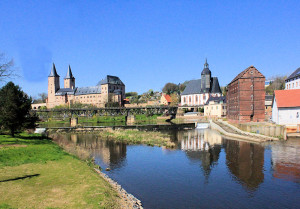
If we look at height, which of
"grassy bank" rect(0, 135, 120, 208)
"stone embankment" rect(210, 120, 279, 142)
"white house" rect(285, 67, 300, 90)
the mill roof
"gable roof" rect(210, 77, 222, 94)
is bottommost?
"grassy bank" rect(0, 135, 120, 208)

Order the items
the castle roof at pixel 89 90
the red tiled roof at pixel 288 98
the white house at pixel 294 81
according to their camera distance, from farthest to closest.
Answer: the castle roof at pixel 89 90
the white house at pixel 294 81
the red tiled roof at pixel 288 98

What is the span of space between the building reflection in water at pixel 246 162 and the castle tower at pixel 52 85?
447 ft

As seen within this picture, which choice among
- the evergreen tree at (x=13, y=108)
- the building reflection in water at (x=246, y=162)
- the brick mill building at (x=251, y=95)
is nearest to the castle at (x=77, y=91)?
the brick mill building at (x=251, y=95)

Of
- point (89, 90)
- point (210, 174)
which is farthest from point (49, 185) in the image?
point (89, 90)

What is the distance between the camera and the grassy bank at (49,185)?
12.0m

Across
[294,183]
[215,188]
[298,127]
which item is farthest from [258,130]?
[215,188]

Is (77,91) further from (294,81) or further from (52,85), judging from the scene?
(294,81)

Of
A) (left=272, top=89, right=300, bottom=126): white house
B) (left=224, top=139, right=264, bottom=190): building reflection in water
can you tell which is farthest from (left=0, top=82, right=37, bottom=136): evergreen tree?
(left=272, top=89, right=300, bottom=126): white house

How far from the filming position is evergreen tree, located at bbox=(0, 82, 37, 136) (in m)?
32.6

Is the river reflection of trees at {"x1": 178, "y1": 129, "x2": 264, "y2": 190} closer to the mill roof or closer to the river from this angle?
the river

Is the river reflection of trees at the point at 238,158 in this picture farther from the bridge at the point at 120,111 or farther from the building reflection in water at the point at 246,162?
the bridge at the point at 120,111

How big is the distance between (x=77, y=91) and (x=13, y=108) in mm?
121742

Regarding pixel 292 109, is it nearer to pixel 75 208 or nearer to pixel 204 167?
pixel 204 167

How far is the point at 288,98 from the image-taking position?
43.1 meters
